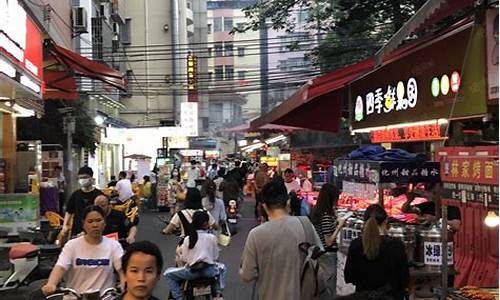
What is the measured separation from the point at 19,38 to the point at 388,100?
17.7 ft

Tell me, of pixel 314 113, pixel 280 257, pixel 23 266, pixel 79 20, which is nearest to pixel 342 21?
pixel 314 113

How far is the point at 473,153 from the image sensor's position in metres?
4.46

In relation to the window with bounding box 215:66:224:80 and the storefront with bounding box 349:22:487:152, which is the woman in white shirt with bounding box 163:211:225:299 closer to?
the storefront with bounding box 349:22:487:152

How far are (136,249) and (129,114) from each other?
45.3 m

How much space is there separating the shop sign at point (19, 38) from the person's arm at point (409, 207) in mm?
5613

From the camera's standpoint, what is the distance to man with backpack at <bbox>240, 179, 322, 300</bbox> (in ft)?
16.5

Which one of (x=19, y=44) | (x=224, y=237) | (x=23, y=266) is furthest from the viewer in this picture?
(x=224, y=237)

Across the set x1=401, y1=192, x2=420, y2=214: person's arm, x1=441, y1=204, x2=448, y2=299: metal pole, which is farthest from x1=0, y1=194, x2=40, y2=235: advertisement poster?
x1=441, y1=204, x2=448, y2=299: metal pole

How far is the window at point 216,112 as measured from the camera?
77.1m

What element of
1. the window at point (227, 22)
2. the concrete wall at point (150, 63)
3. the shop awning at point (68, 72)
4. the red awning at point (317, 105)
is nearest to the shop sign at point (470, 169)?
the red awning at point (317, 105)

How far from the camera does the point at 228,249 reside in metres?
14.1

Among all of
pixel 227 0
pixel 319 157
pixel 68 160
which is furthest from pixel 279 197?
pixel 227 0

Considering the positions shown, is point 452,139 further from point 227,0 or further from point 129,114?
point 227,0

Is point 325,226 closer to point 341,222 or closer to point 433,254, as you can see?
point 341,222
